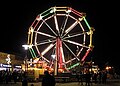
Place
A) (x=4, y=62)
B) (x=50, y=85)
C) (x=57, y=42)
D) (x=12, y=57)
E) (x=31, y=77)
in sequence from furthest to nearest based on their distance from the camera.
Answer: (x=12, y=57)
(x=4, y=62)
(x=57, y=42)
(x=31, y=77)
(x=50, y=85)

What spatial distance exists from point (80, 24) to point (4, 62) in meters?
20.4

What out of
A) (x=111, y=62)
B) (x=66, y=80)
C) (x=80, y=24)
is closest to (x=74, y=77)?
(x=66, y=80)

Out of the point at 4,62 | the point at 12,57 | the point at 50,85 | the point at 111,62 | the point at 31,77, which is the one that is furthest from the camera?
the point at 111,62

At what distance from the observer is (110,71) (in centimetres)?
6097

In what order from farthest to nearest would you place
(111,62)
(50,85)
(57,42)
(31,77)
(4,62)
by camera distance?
1. (111,62)
2. (4,62)
3. (57,42)
4. (31,77)
5. (50,85)

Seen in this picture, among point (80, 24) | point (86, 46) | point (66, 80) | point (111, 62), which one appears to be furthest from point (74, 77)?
point (111, 62)

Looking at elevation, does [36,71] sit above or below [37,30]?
below

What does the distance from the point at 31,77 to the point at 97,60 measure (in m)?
59.5

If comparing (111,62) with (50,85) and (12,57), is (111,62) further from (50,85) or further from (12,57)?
(50,85)

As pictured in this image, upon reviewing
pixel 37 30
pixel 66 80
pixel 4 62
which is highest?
pixel 37 30

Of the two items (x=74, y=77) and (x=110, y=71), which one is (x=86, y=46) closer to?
(x=74, y=77)

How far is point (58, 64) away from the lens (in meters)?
44.4

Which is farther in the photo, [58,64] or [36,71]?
[58,64]

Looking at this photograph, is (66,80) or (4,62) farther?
(4,62)
